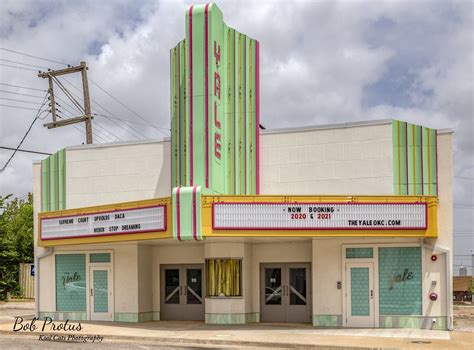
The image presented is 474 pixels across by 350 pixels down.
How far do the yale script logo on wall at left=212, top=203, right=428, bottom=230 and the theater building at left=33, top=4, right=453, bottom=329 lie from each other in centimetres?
3

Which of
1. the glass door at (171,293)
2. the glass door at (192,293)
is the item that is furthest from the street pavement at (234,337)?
the glass door at (171,293)

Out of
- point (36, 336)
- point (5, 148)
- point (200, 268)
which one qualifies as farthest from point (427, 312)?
point (5, 148)

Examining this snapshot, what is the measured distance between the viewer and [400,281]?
23.4 metres

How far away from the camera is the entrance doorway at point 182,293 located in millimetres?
26816

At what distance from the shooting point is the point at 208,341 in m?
20.5

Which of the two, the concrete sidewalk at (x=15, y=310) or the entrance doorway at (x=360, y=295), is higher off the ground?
the entrance doorway at (x=360, y=295)

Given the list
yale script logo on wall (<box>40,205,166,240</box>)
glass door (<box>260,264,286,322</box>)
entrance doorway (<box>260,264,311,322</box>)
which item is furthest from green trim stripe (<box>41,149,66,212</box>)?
entrance doorway (<box>260,264,311,322</box>)

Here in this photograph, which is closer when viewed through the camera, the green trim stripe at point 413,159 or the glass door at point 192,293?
the green trim stripe at point 413,159

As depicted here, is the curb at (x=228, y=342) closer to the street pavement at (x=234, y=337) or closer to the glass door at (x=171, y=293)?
the street pavement at (x=234, y=337)

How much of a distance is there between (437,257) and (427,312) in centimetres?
182

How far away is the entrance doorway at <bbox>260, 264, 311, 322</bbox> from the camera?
25.6 meters

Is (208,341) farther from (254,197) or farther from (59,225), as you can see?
(59,225)

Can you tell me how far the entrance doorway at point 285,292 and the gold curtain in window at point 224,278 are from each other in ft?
4.75

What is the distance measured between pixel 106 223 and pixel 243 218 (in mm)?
5408
